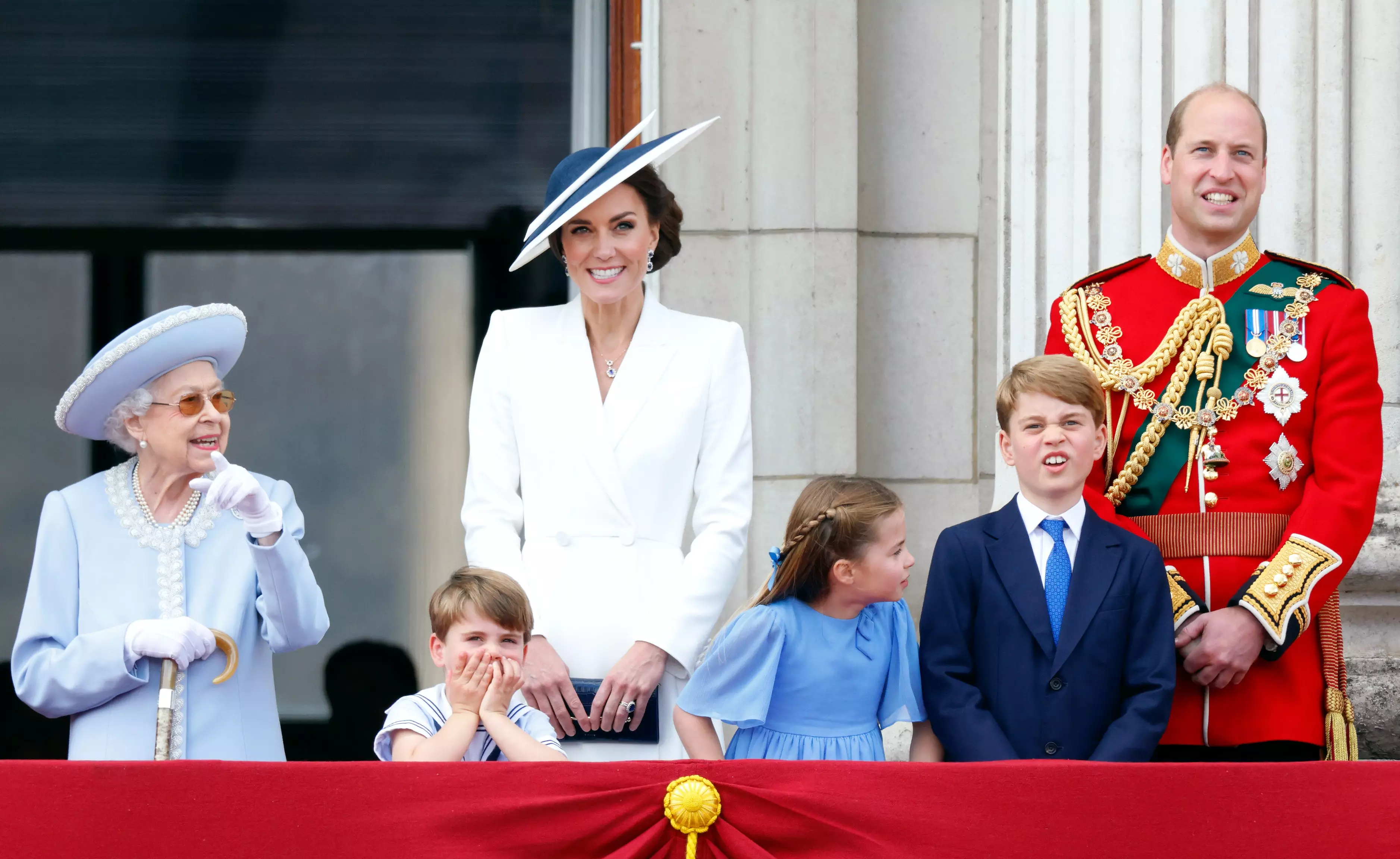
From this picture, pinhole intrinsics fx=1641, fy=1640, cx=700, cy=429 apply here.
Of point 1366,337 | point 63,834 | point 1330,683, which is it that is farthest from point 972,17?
point 63,834

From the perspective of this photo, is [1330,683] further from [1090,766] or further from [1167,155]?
[1167,155]

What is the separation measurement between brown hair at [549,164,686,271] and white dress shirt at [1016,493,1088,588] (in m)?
0.95

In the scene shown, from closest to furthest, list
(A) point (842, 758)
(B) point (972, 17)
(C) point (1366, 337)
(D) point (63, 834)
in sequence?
(D) point (63, 834) < (A) point (842, 758) < (C) point (1366, 337) < (B) point (972, 17)

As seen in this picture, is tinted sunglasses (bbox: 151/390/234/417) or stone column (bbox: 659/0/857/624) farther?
stone column (bbox: 659/0/857/624)

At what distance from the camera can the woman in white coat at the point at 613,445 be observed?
323cm

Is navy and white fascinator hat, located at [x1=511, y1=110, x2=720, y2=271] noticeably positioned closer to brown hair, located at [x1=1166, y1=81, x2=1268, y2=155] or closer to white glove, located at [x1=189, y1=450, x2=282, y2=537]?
white glove, located at [x1=189, y1=450, x2=282, y2=537]

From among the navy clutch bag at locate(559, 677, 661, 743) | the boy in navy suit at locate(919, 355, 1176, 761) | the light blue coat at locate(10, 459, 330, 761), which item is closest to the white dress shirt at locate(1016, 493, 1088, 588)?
the boy in navy suit at locate(919, 355, 1176, 761)

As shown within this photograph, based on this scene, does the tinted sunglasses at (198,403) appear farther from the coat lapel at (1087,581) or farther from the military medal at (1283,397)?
the military medal at (1283,397)

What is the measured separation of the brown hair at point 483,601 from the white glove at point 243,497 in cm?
33

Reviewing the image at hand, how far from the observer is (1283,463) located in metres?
3.08

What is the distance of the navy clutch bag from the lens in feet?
10.1

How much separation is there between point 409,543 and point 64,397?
2361 mm

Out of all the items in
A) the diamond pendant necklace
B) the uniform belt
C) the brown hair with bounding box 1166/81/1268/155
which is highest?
the brown hair with bounding box 1166/81/1268/155

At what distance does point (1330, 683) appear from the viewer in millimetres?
3057
